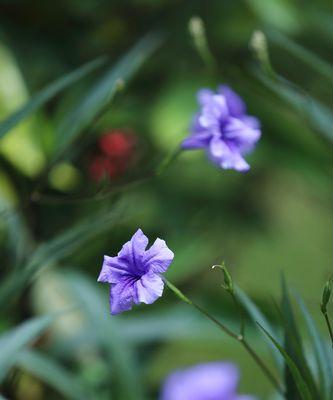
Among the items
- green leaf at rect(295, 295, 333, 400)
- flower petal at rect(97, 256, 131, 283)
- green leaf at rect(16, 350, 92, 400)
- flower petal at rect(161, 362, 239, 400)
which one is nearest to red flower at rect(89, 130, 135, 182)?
green leaf at rect(16, 350, 92, 400)

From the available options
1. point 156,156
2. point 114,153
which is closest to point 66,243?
point 156,156

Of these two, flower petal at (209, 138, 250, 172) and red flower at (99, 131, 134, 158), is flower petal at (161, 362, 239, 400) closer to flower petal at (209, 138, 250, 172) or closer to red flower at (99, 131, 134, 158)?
flower petal at (209, 138, 250, 172)

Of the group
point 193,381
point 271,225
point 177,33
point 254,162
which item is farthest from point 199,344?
point 193,381

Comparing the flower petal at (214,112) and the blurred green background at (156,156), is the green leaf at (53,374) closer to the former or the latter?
the blurred green background at (156,156)

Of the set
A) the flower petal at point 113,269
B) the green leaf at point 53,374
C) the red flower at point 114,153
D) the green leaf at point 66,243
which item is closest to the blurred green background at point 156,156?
the red flower at point 114,153

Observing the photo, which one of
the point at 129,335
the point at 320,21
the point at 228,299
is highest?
the point at 320,21

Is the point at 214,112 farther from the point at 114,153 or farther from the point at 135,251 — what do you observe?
the point at 114,153

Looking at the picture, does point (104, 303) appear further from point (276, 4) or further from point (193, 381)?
point (276, 4)
